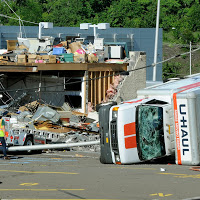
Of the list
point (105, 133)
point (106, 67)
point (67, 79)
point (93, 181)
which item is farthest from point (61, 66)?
Result: point (93, 181)

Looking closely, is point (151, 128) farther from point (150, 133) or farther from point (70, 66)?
point (70, 66)

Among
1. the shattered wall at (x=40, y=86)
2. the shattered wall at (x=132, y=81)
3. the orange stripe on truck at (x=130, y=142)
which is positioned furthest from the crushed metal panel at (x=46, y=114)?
the orange stripe on truck at (x=130, y=142)

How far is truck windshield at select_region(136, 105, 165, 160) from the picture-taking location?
18.9 m

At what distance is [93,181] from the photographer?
15.6 meters

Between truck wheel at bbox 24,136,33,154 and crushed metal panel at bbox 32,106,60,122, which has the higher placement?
truck wheel at bbox 24,136,33,154

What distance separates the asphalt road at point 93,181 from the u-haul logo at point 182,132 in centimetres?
42

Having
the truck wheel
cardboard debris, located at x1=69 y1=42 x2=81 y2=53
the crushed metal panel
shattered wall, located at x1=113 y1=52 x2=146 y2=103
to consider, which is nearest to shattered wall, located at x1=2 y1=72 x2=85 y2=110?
cardboard debris, located at x1=69 y1=42 x2=81 y2=53

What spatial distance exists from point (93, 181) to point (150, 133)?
12.7 ft

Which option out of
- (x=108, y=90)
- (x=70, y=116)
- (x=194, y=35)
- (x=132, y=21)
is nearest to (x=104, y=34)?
(x=108, y=90)

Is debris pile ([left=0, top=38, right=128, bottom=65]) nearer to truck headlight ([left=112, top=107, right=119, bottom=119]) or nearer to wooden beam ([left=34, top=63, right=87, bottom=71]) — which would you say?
wooden beam ([left=34, top=63, right=87, bottom=71])

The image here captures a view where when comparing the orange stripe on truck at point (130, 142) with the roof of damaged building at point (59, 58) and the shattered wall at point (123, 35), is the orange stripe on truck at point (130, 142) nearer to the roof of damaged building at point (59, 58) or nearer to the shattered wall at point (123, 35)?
the roof of damaged building at point (59, 58)

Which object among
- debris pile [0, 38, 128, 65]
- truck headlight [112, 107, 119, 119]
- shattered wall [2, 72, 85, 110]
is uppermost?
debris pile [0, 38, 128, 65]

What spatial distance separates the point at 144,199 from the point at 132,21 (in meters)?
77.5

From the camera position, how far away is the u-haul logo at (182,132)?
1809cm
